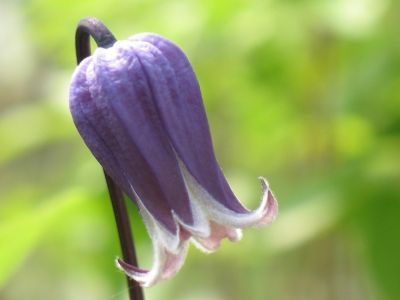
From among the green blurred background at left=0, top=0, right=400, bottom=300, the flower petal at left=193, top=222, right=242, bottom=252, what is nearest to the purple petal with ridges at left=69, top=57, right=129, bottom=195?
the flower petal at left=193, top=222, right=242, bottom=252

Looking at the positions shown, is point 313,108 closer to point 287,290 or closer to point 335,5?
point 335,5

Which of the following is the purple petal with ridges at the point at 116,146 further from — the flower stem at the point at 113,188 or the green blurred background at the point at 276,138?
the green blurred background at the point at 276,138

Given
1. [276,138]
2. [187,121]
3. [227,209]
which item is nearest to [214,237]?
[227,209]

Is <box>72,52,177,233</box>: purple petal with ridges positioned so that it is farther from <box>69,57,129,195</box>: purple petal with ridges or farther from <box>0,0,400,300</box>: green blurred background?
<box>0,0,400,300</box>: green blurred background

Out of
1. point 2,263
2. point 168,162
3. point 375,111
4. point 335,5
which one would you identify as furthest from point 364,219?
point 168,162

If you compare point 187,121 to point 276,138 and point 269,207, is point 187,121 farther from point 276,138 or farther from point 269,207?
point 276,138

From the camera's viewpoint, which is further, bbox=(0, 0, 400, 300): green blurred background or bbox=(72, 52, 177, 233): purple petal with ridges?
bbox=(0, 0, 400, 300): green blurred background

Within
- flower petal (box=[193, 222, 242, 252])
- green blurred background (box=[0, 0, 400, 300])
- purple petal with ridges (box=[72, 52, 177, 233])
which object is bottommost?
green blurred background (box=[0, 0, 400, 300])

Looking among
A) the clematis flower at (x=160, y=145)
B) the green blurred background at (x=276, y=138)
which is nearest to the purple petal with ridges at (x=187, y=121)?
the clematis flower at (x=160, y=145)
